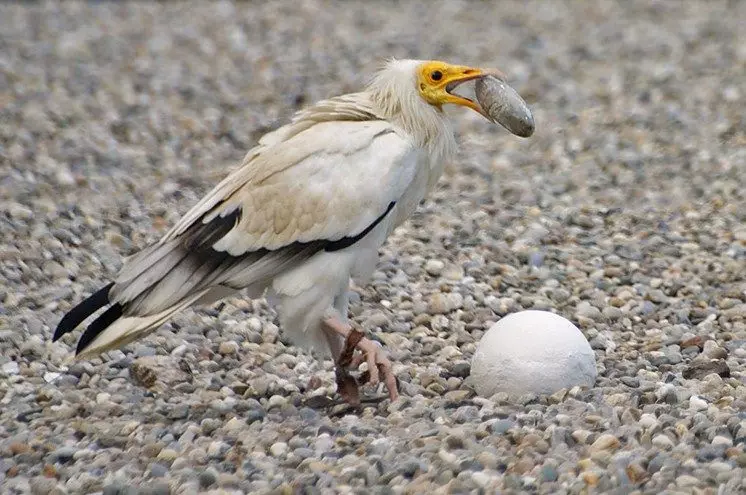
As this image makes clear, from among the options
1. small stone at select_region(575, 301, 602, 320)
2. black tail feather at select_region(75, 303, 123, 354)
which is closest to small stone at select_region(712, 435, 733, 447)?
small stone at select_region(575, 301, 602, 320)

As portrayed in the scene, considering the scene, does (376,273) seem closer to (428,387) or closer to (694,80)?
(428,387)

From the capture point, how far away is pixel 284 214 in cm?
583

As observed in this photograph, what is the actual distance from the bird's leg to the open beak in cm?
109

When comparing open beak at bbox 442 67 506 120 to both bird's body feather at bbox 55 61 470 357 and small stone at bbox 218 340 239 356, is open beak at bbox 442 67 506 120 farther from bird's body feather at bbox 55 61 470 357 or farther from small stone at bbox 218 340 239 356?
small stone at bbox 218 340 239 356

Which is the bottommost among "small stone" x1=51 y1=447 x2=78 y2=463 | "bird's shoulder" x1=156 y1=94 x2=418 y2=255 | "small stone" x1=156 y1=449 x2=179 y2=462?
"small stone" x1=51 y1=447 x2=78 y2=463

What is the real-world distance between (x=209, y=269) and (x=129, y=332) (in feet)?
1.37

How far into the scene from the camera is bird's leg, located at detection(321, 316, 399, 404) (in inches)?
228

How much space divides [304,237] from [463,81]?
102cm

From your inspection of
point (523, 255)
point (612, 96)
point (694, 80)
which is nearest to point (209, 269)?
point (523, 255)

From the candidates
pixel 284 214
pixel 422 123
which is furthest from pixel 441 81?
pixel 284 214

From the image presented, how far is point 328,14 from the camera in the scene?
1688 cm

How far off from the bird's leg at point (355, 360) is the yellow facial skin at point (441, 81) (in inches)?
41.7

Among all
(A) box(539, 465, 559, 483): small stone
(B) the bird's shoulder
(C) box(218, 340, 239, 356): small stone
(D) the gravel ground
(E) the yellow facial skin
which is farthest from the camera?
(C) box(218, 340, 239, 356): small stone

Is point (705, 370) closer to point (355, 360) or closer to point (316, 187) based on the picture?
point (355, 360)
